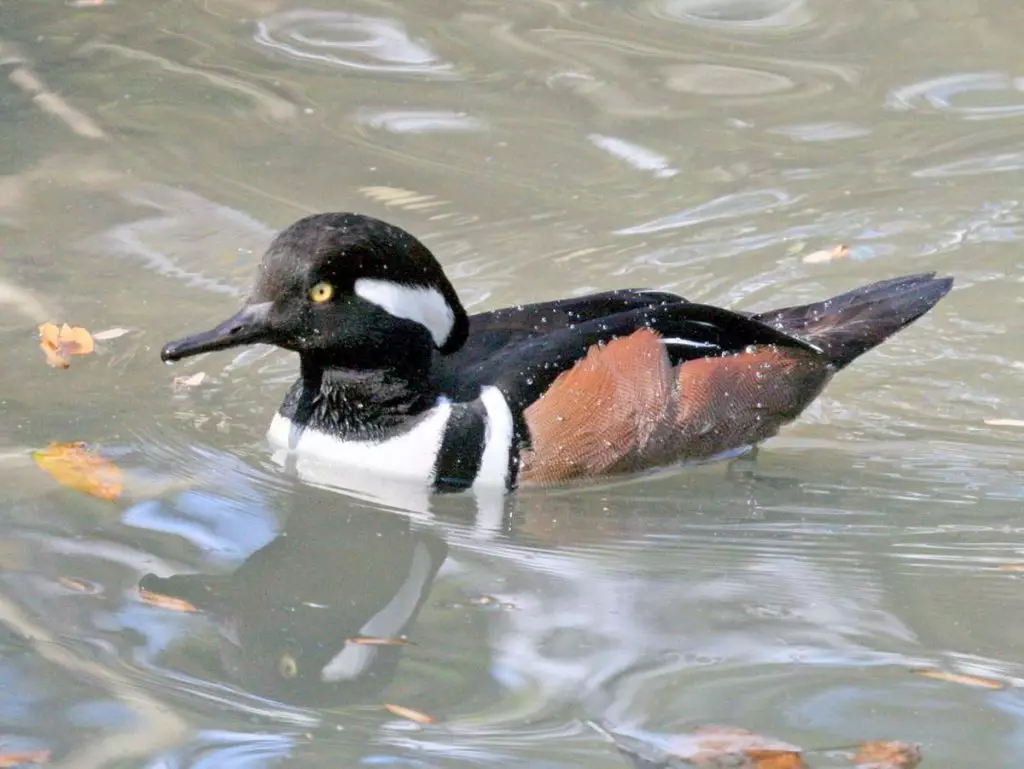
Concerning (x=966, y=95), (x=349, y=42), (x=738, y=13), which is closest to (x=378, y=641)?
(x=349, y=42)

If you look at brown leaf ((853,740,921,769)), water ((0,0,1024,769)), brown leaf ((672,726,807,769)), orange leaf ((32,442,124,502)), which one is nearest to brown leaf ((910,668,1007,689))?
water ((0,0,1024,769))

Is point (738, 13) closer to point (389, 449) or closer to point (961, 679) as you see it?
point (389, 449)

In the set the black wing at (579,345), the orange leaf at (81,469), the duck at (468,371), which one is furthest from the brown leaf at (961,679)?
the orange leaf at (81,469)

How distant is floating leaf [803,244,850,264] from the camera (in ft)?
26.2

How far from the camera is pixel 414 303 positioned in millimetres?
5801

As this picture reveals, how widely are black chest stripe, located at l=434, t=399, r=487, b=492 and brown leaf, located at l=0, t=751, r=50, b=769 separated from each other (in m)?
2.15

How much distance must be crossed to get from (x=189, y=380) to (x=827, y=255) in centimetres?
329

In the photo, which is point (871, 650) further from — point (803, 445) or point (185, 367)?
point (185, 367)

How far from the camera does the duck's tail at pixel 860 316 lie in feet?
21.7

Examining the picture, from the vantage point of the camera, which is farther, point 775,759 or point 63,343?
point 63,343

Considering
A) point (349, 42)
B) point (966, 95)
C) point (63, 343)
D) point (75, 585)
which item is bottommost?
point (75, 585)

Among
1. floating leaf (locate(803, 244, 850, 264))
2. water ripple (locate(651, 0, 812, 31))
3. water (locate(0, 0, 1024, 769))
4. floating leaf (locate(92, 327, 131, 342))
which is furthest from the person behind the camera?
water ripple (locate(651, 0, 812, 31))

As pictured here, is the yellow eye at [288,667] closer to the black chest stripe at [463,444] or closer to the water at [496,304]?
the water at [496,304]

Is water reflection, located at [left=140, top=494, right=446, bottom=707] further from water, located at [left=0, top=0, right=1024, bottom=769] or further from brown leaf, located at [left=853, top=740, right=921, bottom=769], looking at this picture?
Result: brown leaf, located at [left=853, top=740, right=921, bottom=769]
